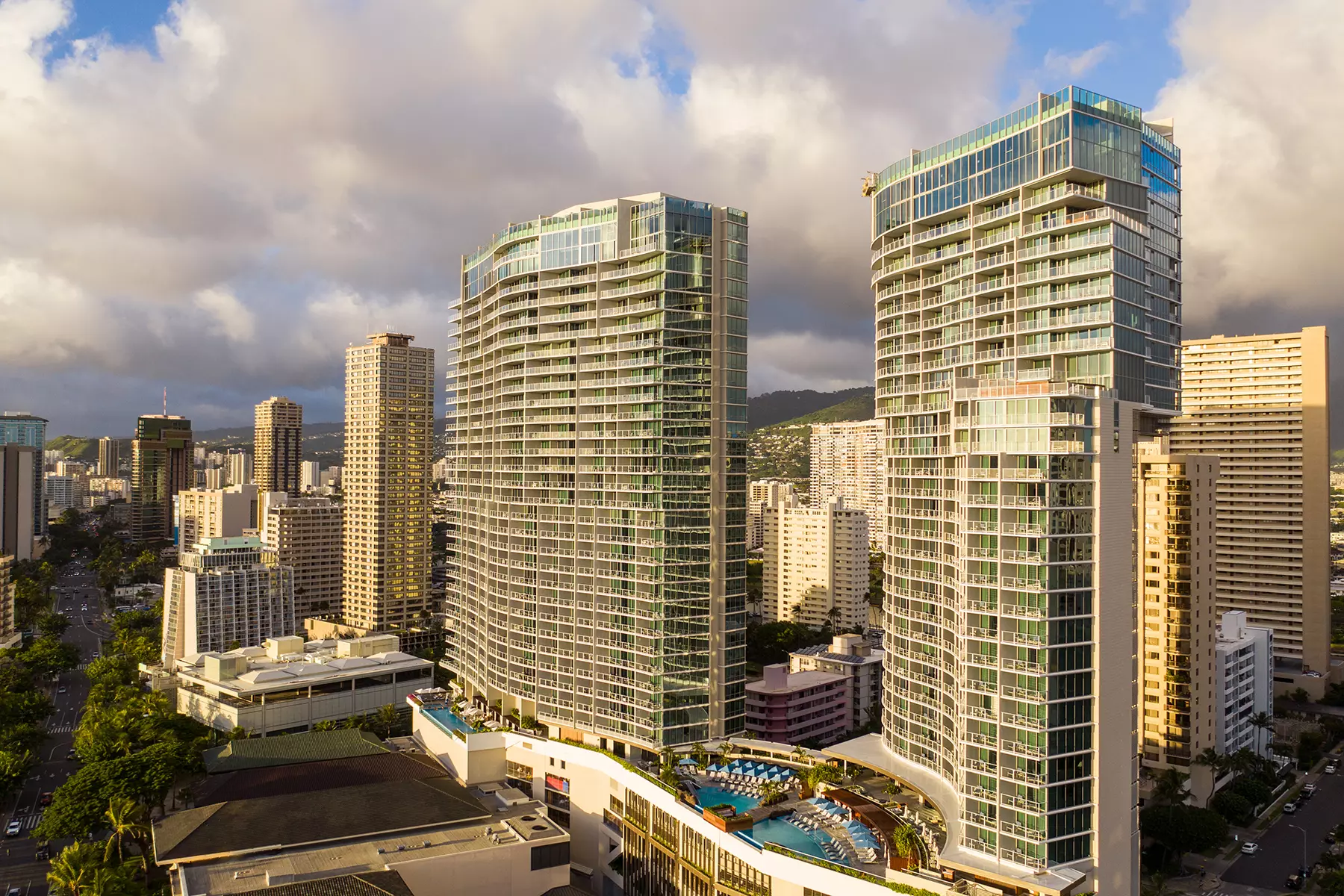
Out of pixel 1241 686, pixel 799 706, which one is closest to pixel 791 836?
pixel 799 706

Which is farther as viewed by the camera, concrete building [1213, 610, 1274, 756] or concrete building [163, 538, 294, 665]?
concrete building [163, 538, 294, 665]

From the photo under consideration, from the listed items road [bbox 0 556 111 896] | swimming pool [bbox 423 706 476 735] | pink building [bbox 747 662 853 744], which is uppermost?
swimming pool [bbox 423 706 476 735]

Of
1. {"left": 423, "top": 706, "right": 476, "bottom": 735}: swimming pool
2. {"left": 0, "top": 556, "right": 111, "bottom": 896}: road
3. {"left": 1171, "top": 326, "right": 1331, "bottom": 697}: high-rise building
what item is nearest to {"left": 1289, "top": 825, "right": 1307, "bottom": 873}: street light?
{"left": 1171, "top": 326, "right": 1331, "bottom": 697}: high-rise building

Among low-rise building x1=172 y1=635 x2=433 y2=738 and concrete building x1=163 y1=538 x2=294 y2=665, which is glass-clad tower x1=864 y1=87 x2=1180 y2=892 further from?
concrete building x1=163 y1=538 x2=294 y2=665

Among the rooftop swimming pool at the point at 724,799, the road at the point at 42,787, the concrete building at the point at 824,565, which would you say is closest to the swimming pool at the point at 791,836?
the rooftop swimming pool at the point at 724,799

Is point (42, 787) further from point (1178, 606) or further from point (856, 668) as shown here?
point (1178, 606)

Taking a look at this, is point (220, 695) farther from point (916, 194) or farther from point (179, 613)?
point (916, 194)
